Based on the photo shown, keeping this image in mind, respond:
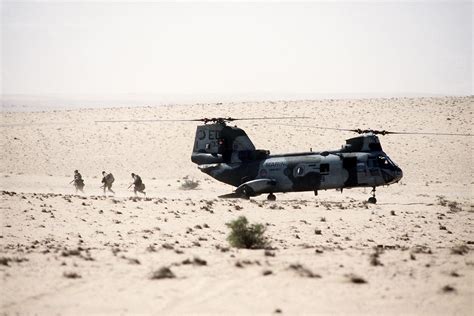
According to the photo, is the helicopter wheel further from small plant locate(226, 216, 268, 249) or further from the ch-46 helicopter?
small plant locate(226, 216, 268, 249)

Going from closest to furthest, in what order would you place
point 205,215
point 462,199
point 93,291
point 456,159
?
1. point 93,291
2. point 205,215
3. point 462,199
4. point 456,159

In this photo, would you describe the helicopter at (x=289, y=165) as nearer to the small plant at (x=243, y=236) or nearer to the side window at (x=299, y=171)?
the side window at (x=299, y=171)

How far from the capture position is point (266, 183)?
27.0m

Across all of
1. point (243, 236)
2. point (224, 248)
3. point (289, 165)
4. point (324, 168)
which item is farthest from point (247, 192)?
point (224, 248)

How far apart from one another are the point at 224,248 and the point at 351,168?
507 inches

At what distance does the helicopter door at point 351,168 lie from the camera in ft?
86.1

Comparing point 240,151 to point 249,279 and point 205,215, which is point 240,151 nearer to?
point 205,215

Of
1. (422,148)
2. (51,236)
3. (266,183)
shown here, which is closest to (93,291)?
(51,236)

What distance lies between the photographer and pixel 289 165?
88.2 feet

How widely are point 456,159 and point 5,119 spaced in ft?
166

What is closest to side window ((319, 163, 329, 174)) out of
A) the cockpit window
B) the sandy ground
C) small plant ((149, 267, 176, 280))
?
the sandy ground

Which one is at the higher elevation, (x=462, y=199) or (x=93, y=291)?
(x=93, y=291)

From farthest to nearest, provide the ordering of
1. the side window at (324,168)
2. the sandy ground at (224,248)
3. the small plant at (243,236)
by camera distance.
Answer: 1. the side window at (324,168)
2. the small plant at (243,236)
3. the sandy ground at (224,248)

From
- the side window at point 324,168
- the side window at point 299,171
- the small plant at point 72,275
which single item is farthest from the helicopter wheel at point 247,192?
the small plant at point 72,275
